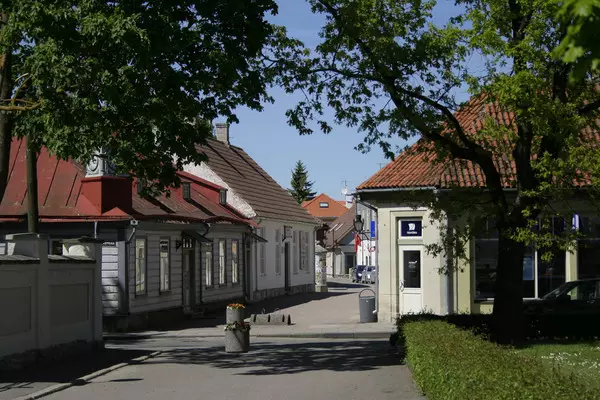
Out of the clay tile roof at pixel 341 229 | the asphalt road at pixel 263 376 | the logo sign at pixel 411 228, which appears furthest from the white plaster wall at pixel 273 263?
the clay tile roof at pixel 341 229

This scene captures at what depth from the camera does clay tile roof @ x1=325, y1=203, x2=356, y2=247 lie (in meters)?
90.6

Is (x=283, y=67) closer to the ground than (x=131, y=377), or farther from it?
farther from it

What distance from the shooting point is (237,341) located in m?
19.6

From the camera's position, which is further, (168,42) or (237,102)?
(237,102)

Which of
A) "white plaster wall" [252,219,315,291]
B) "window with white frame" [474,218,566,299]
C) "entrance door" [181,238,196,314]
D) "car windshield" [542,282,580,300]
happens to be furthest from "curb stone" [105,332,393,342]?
"white plaster wall" [252,219,315,291]

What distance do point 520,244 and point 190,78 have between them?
8149 millimetres

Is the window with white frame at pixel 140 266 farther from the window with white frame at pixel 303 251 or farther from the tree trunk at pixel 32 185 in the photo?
the window with white frame at pixel 303 251

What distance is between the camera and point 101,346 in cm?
2002

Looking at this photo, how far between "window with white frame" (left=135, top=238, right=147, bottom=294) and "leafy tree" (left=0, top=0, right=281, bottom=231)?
1049 centimetres

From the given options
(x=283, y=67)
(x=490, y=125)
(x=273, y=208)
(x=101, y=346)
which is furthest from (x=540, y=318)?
(x=273, y=208)

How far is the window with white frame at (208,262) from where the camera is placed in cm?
3372

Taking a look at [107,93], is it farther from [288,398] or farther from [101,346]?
[101,346]

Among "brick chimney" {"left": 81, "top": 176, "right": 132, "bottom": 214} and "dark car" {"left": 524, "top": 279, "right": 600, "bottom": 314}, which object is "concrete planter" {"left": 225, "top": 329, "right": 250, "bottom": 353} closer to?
"dark car" {"left": 524, "top": 279, "right": 600, "bottom": 314}

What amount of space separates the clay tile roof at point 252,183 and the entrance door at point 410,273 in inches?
558
